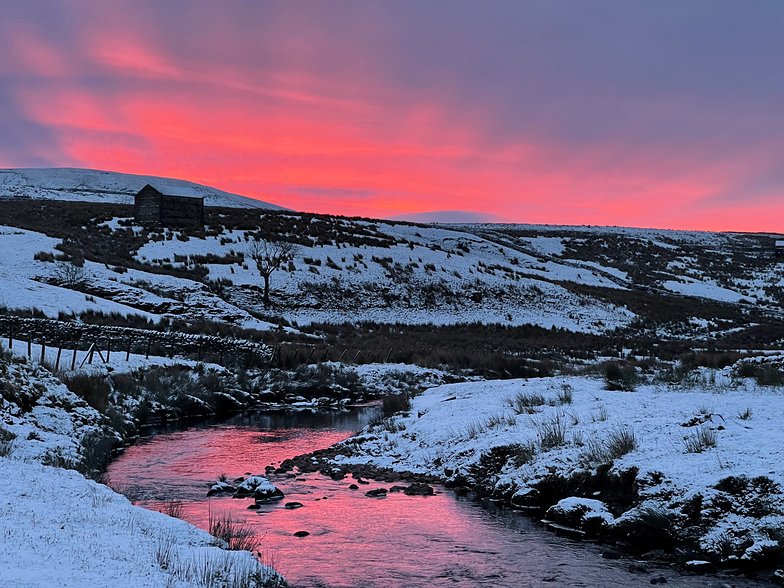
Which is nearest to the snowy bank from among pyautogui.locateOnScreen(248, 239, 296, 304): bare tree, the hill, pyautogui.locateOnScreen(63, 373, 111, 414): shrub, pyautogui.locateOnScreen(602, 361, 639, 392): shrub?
pyautogui.locateOnScreen(63, 373, 111, 414): shrub

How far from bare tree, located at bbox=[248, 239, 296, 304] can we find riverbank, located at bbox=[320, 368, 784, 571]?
30.5 m

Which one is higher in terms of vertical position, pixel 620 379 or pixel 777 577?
pixel 620 379

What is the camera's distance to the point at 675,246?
4203 inches

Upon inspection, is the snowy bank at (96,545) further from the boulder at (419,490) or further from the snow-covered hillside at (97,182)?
the snow-covered hillside at (97,182)

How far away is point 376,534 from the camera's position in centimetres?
909

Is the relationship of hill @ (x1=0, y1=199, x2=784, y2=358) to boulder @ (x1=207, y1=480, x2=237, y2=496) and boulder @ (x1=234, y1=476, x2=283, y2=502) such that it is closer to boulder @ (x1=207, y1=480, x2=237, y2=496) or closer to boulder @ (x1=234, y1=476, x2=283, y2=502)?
boulder @ (x1=207, y1=480, x2=237, y2=496)

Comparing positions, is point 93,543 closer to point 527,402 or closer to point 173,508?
point 173,508

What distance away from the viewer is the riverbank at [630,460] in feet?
27.1

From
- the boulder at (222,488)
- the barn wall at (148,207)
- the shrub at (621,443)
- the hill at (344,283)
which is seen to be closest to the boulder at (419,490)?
the boulder at (222,488)

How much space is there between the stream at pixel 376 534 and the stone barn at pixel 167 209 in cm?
4931

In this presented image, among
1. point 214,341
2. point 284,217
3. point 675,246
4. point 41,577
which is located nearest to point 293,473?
point 41,577

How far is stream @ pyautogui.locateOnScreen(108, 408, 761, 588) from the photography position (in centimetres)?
749

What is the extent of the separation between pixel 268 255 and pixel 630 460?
42528 millimetres

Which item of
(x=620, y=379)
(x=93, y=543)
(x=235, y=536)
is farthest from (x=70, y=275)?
(x=93, y=543)
